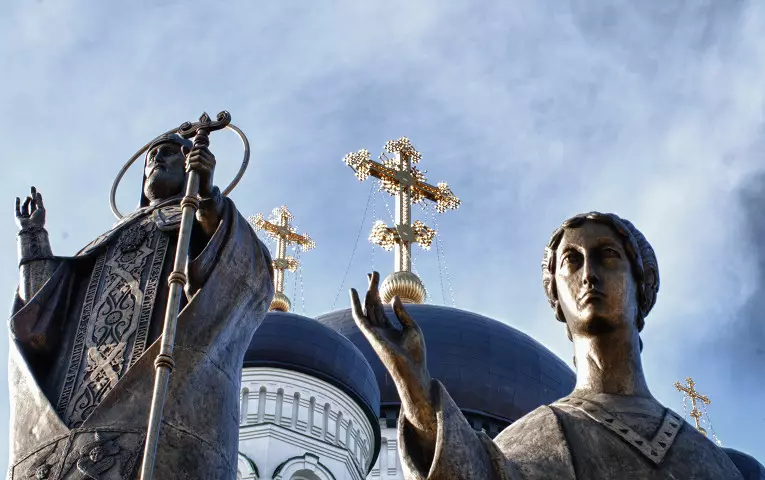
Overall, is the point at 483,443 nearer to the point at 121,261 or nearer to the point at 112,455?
the point at 112,455

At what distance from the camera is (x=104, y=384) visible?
6.00m

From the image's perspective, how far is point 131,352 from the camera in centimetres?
614

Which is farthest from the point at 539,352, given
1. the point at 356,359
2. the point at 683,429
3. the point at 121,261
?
the point at 683,429

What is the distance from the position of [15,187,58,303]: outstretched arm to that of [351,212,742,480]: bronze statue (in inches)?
118

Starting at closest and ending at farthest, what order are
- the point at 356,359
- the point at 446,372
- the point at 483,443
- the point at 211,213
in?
the point at 483,443 → the point at 211,213 → the point at 356,359 → the point at 446,372

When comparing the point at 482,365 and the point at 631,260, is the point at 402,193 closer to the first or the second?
the point at 482,365

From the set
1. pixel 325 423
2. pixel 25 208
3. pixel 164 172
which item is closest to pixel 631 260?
pixel 164 172

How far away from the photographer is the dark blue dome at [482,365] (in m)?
29.7

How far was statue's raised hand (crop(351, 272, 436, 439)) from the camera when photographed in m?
4.04

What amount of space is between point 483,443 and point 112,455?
2098 mm

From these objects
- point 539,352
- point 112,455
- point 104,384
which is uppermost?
point 539,352

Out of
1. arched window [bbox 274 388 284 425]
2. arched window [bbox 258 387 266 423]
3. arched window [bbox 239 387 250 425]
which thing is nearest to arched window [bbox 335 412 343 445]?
arched window [bbox 274 388 284 425]

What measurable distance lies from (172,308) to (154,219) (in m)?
1.56

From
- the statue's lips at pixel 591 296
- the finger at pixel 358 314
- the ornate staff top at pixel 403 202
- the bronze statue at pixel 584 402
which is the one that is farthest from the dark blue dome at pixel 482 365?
the finger at pixel 358 314
